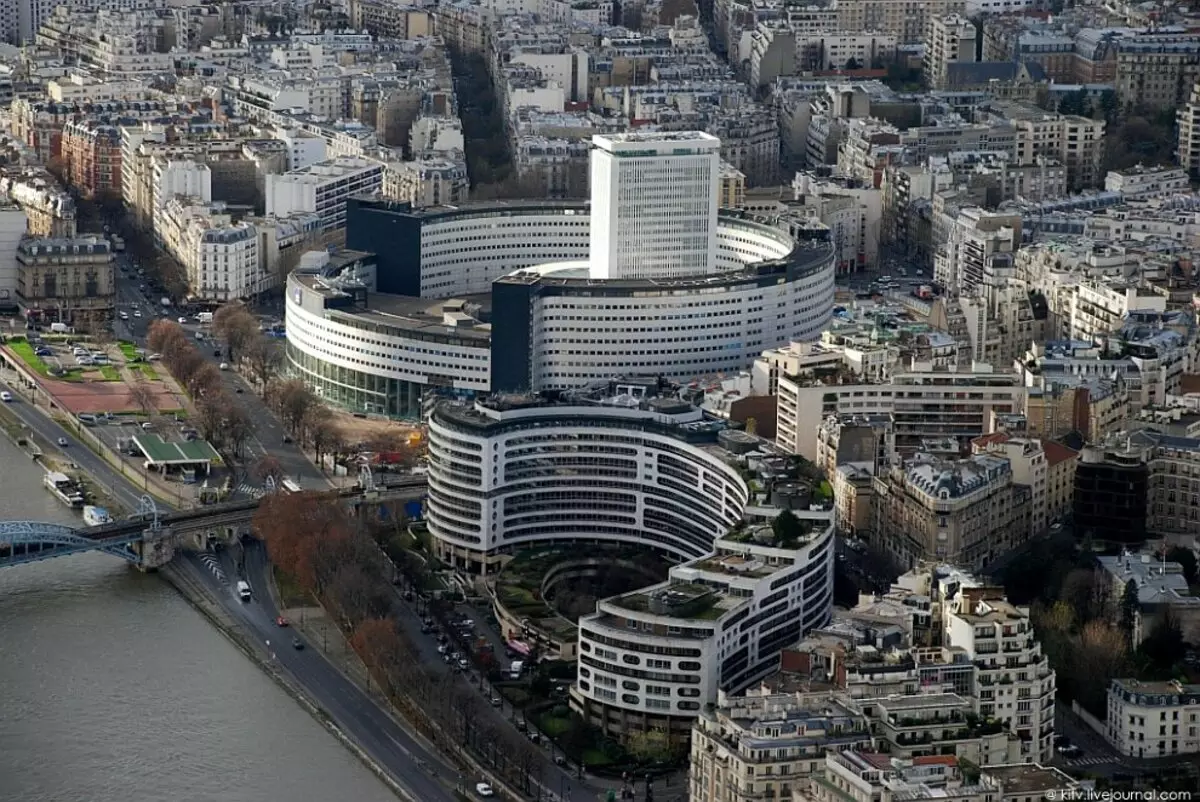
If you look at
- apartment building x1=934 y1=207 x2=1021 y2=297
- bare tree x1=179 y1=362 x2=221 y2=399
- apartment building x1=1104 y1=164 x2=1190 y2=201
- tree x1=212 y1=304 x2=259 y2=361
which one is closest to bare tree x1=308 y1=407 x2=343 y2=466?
bare tree x1=179 y1=362 x2=221 y2=399

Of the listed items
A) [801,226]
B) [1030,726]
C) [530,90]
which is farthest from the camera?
[530,90]

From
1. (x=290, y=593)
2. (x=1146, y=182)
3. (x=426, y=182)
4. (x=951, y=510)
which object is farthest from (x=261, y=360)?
(x=1146, y=182)

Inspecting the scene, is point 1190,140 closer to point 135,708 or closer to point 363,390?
point 363,390

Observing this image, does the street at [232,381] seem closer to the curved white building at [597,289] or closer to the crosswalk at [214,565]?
the curved white building at [597,289]

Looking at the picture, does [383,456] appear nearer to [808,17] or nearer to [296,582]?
[296,582]

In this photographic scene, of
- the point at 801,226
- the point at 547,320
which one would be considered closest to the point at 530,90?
the point at 801,226

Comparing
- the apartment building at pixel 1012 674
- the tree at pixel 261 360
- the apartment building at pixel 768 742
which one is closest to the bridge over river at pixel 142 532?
the tree at pixel 261 360
